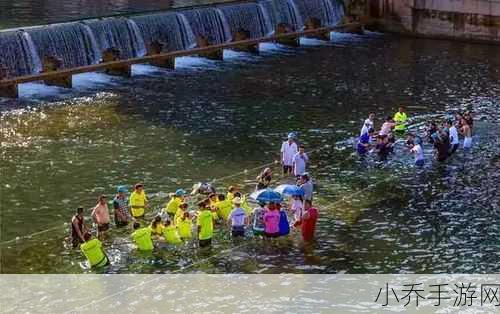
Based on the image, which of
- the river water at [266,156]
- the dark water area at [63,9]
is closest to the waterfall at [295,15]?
the river water at [266,156]

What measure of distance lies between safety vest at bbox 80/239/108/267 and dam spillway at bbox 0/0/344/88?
2283cm

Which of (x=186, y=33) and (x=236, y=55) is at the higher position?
(x=186, y=33)

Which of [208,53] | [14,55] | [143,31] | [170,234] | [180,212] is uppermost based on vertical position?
[143,31]

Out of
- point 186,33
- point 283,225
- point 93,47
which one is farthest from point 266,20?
point 283,225

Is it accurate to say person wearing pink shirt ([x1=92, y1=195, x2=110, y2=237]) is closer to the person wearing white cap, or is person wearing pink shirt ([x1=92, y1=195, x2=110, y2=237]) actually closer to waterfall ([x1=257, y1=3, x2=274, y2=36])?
the person wearing white cap

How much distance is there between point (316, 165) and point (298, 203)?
7179 millimetres

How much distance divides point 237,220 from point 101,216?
4.26m

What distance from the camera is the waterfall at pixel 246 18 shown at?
63781mm

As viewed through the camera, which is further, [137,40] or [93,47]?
[137,40]

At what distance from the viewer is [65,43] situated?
5406 cm

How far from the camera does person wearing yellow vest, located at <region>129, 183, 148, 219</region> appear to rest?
32312 millimetres

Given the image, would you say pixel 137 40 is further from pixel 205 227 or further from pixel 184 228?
pixel 205 227

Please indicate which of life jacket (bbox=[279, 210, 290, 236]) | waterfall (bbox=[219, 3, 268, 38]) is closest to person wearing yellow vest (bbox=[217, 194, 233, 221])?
life jacket (bbox=[279, 210, 290, 236])

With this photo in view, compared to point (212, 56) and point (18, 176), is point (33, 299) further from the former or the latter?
point (212, 56)
